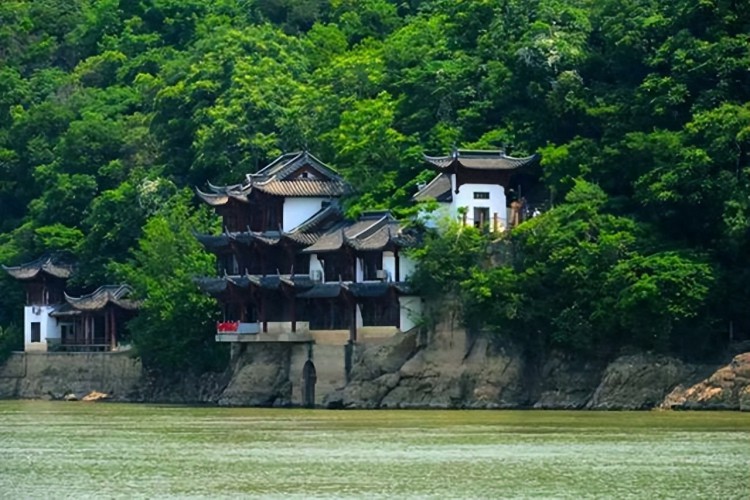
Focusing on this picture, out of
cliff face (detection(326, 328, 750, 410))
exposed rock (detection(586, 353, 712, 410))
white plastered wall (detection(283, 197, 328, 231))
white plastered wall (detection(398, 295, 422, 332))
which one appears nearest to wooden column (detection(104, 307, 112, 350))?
white plastered wall (detection(283, 197, 328, 231))

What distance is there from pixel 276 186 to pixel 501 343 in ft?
41.5

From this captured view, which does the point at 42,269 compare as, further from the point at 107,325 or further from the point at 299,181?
the point at 299,181

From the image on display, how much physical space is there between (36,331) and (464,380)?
89.3 ft

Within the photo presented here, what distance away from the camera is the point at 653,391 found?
68688mm

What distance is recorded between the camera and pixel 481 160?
251 feet

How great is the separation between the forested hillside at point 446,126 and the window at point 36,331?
102 inches

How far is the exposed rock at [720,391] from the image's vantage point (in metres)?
66.2

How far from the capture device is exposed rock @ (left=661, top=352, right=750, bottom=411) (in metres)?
66.2

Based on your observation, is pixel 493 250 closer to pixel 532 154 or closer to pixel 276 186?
pixel 532 154

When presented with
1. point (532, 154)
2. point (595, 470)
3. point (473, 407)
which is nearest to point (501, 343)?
point (473, 407)

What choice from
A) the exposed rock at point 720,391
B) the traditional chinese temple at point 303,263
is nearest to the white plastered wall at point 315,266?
the traditional chinese temple at point 303,263

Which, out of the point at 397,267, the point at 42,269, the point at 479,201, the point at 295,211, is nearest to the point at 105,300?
the point at 42,269

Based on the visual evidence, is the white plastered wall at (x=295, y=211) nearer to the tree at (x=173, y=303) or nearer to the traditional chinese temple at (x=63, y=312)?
the tree at (x=173, y=303)

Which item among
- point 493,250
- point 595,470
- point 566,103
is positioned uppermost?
point 566,103
